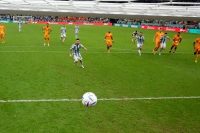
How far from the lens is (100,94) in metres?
15.7

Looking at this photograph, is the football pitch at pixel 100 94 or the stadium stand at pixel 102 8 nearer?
the football pitch at pixel 100 94

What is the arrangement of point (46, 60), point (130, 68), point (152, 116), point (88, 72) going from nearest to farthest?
point (152, 116) → point (88, 72) → point (130, 68) → point (46, 60)

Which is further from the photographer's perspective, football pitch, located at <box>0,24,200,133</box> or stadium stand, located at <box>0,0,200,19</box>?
stadium stand, located at <box>0,0,200,19</box>

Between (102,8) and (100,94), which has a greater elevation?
(102,8)

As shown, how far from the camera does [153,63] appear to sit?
25453 mm

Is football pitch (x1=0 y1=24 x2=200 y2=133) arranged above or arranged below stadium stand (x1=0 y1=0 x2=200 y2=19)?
below

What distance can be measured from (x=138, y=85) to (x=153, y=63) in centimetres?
792

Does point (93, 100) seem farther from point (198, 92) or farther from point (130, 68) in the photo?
point (130, 68)

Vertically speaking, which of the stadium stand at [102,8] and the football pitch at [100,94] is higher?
the stadium stand at [102,8]

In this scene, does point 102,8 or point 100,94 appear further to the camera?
point 100,94

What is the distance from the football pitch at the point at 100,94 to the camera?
1165cm

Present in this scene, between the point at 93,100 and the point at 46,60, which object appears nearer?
the point at 93,100

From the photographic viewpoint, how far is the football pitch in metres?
11.6

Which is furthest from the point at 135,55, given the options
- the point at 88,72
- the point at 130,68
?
the point at 88,72
